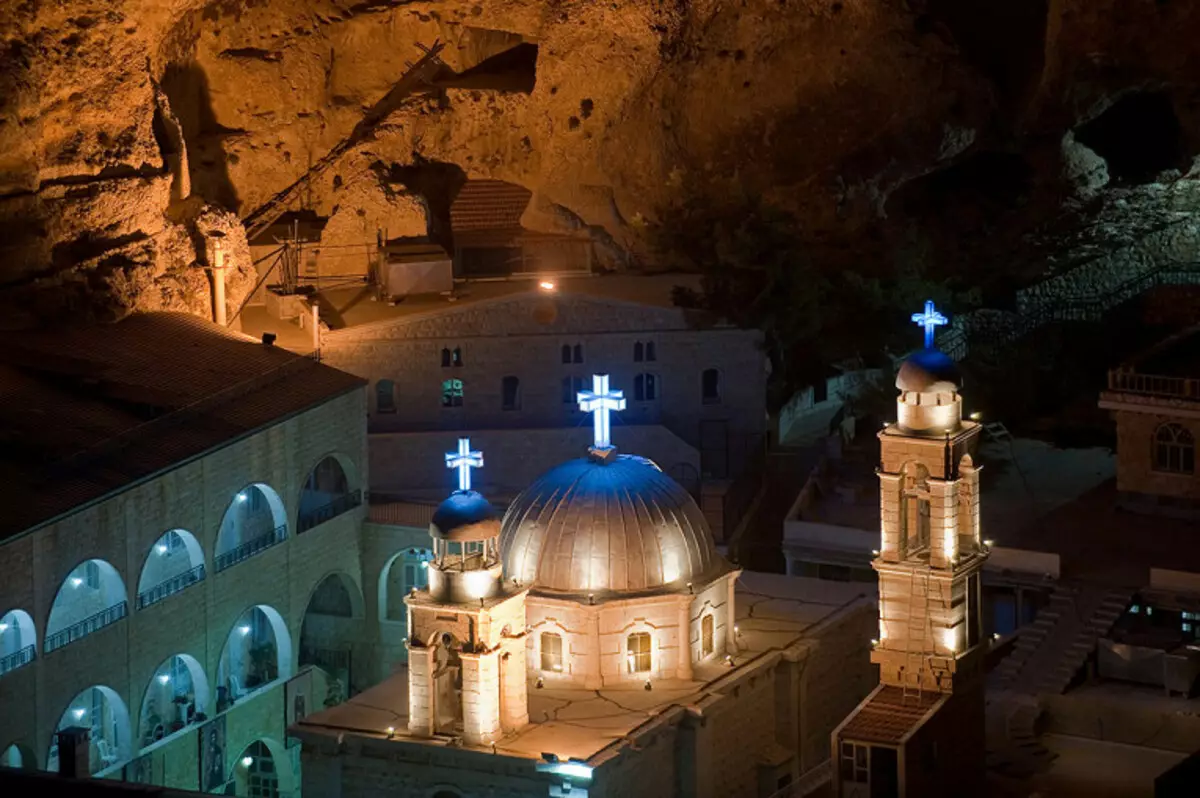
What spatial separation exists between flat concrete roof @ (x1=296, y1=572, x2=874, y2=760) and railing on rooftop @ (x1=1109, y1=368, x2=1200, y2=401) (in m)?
14.1

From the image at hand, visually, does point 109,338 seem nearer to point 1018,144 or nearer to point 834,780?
point 834,780

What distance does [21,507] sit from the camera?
68375 millimetres

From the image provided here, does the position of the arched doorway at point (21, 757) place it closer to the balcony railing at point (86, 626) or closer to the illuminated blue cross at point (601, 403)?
the balcony railing at point (86, 626)

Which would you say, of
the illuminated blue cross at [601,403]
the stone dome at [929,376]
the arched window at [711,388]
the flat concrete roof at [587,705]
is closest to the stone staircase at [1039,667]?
the flat concrete roof at [587,705]

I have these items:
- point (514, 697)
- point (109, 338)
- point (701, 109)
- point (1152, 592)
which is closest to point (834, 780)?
point (514, 697)

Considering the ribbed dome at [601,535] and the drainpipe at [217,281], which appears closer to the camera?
the ribbed dome at [601,535]

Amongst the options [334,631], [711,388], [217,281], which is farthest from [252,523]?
[711,388]

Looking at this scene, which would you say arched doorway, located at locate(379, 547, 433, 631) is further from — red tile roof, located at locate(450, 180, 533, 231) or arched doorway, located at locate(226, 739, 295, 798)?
red tile roof, located at locate(450, 180, 533, 231)

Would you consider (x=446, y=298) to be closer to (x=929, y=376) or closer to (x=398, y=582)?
(x=398, y=582)

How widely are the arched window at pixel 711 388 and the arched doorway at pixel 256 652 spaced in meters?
16.0

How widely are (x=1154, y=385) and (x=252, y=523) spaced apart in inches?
952

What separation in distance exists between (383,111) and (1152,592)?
28.1 meters

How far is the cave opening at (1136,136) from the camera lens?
3750 inches

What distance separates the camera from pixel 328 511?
8056 cm
